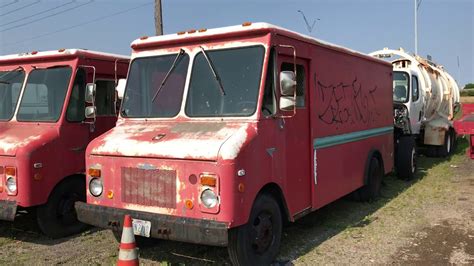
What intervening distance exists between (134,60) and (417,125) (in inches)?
355

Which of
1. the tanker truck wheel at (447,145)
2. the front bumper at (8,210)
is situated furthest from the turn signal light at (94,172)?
the tanker truck wheel at (447,145)

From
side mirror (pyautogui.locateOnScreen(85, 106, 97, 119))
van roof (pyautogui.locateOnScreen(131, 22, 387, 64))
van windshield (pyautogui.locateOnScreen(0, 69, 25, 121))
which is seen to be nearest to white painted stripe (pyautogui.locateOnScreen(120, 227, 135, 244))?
van roof (pyautogui.locateOnScreen(131, 22, 387, 64))

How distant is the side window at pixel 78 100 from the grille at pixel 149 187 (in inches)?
88.3

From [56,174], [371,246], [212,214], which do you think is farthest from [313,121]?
[56,174]

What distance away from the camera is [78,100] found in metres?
6.95

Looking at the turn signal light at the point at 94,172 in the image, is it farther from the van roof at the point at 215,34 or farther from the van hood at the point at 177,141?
the van roof at the point at 215,34

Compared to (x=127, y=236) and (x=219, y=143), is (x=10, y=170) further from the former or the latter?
(x=219, y=143)

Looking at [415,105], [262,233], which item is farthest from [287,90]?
[415,105]

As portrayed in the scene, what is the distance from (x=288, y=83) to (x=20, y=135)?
3.93m

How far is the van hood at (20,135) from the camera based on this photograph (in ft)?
20.3

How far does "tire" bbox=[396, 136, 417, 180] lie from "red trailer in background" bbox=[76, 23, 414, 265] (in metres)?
4.66

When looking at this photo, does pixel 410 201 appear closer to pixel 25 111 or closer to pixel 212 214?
pixel 212 214

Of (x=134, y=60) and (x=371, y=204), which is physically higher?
(x=134, y=60)

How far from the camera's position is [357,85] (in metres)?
7.77
